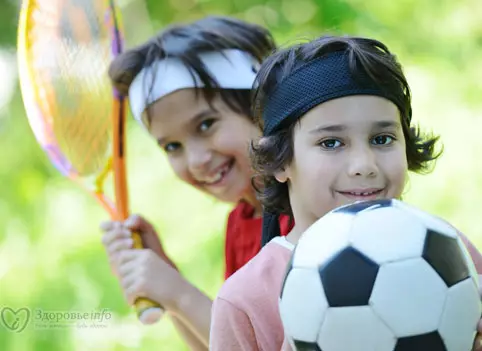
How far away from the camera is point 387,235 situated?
4.49 feet

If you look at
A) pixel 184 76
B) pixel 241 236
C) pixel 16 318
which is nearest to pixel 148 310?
pixel 241 236

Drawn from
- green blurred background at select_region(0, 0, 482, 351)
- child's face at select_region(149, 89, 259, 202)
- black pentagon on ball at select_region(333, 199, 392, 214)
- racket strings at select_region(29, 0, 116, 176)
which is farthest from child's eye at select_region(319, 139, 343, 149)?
green blurred background at select_region(0, 0, 482, 351)

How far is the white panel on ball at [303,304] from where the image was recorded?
4.51 feet

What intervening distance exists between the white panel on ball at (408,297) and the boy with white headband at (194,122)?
971mm

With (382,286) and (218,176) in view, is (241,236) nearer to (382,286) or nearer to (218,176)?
(218,176)

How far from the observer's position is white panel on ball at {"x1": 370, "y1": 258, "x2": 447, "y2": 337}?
132 centimetres

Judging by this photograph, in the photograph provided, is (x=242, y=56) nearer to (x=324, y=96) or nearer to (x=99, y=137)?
(x=99, y=137)

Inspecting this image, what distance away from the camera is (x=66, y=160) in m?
2.54

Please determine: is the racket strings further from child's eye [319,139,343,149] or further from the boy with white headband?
child's eye [319,139,343,149]

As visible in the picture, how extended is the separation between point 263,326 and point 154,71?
872mm

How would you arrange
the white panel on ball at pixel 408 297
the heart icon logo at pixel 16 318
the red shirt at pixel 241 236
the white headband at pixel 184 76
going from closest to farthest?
1. the white panel on ball at pixel 408 297
2. the white headband at pixel 184 76
3. the red shirt at pixel 241 236
4. the heart icon logo at pixel 16 318

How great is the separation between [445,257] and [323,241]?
7.2 inches

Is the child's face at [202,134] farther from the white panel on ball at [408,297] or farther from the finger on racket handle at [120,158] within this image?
the white panel on ball at [408,297]

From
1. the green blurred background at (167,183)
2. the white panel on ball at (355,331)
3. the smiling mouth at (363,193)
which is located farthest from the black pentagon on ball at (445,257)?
the green blurred background at (167,183)
